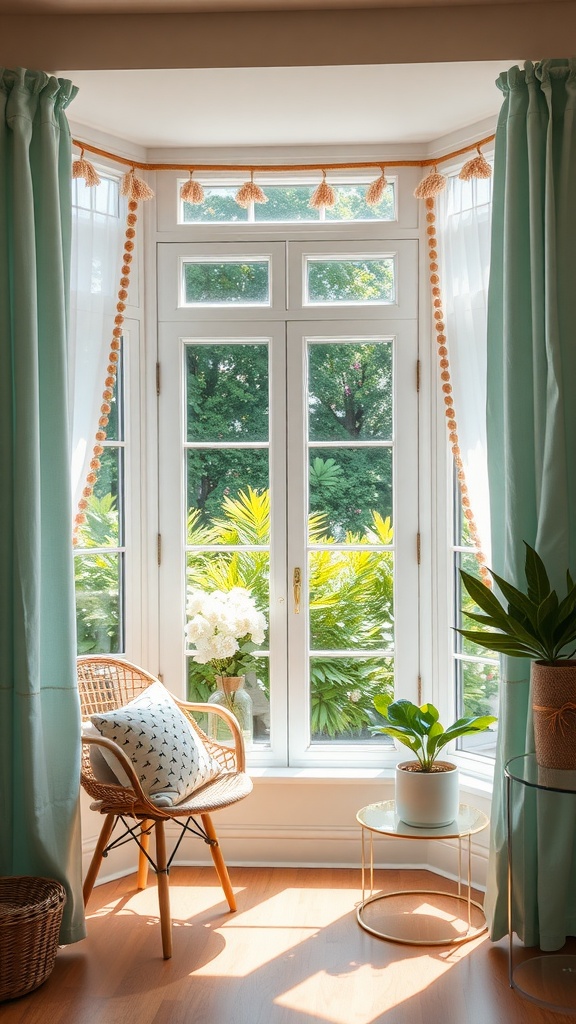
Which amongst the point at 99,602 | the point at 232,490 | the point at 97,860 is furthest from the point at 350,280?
the point at 97,860

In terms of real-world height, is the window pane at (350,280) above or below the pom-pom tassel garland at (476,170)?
below

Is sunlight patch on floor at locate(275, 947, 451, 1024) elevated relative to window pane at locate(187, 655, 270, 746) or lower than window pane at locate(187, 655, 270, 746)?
lower

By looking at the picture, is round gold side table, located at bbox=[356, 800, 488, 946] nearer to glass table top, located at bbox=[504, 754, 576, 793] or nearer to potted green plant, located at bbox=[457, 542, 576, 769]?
glass table top, located at bbox=[504, 754, 576, 793]

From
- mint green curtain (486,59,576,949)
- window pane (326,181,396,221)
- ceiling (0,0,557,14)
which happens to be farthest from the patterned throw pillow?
ceiling (0,0,557,14)

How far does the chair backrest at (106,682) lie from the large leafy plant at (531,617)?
4.30ft

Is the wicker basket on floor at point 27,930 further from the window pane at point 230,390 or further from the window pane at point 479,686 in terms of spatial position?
the window pane at point 230,390

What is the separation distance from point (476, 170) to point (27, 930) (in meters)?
2.85

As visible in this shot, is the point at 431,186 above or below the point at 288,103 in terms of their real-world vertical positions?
below

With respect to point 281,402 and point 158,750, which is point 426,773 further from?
point 281,402

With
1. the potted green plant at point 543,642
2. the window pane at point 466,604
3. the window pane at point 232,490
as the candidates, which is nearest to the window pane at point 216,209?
the window pane at point 232,490

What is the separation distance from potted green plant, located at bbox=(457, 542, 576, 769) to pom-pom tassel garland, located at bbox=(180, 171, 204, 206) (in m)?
1.87

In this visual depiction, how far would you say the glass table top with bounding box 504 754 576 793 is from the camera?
240cm

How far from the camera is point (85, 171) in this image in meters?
3.30

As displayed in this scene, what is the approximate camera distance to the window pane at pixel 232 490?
3648mm
